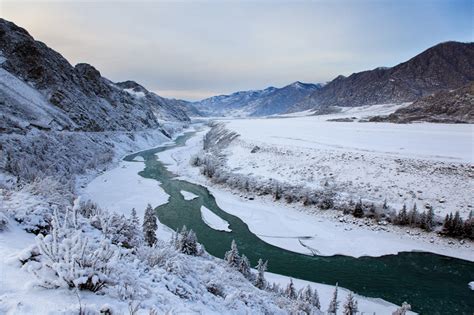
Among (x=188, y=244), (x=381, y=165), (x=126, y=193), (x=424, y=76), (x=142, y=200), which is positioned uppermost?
(x=424, y=76)

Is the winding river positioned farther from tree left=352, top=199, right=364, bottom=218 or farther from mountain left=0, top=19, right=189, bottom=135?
mountain left=0, top=19, right=189, bottom=135

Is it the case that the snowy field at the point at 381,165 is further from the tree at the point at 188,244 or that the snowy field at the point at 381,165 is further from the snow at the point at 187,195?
the tree at the point at 188,244

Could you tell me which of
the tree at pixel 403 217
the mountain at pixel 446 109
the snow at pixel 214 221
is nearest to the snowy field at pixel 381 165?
the tree at pixel 403 217

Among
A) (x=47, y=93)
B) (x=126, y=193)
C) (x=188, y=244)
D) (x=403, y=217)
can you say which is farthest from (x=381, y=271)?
(x=47, y=93)

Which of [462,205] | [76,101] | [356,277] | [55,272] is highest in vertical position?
[76,101]

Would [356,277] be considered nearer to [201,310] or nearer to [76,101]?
[201,310]

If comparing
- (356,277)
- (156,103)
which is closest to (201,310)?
(356,277)

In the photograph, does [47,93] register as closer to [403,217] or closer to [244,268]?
[244,268]
